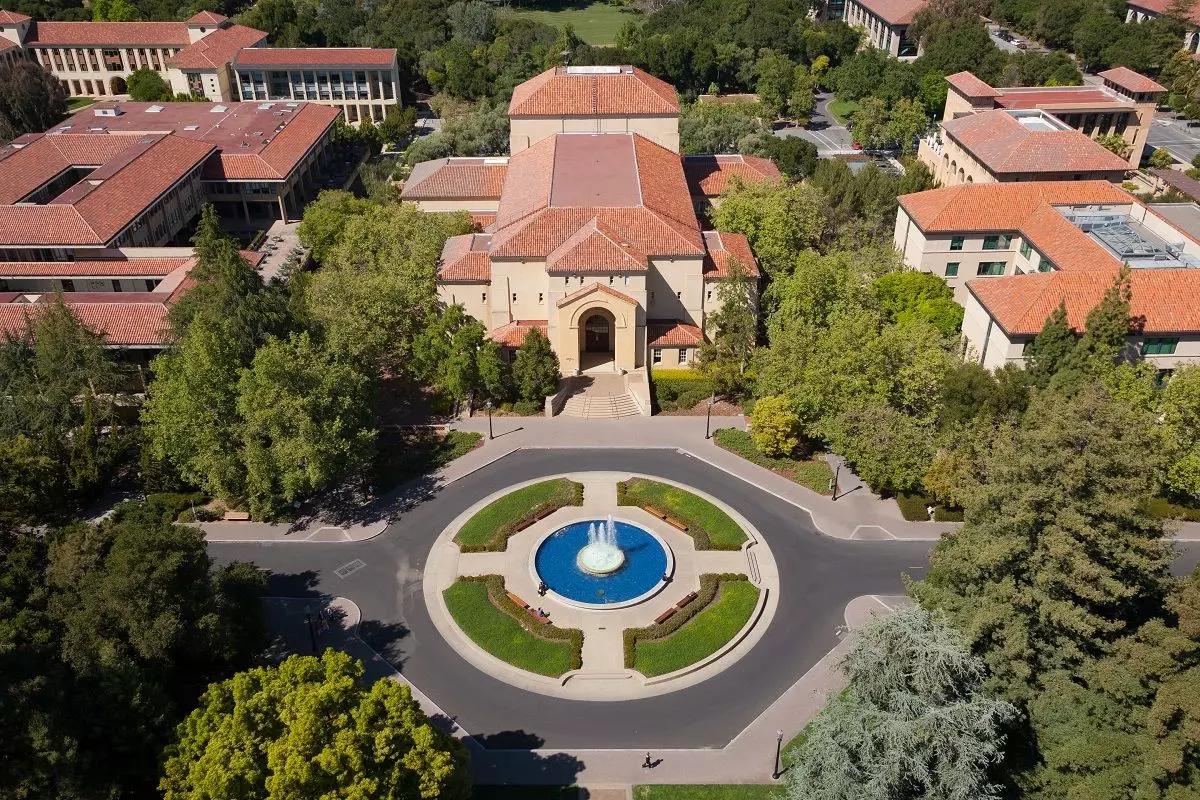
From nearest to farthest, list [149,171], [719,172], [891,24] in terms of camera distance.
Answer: [719,172], [149,171], [891,24]

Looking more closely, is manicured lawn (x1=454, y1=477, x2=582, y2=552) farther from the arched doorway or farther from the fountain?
the arched doorway

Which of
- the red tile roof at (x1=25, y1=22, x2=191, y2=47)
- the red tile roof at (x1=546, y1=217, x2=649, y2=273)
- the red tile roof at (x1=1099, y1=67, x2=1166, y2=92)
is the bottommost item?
the red tile roof at (x1=546, y1=217, x2=649, y2=273)

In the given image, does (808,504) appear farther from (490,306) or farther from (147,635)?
(147,635)

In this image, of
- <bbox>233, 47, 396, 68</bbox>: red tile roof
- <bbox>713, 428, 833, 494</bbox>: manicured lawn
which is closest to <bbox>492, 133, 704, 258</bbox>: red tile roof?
<bbox>713, 428, 833, 494</bbox>: manicured lawn

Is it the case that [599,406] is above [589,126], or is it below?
below

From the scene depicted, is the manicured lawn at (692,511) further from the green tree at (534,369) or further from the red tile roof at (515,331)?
the red tile roof at (515,331)

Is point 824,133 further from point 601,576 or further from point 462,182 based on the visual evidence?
point 601,576

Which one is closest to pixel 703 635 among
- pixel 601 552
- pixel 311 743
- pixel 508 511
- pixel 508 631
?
pixel 601 552
